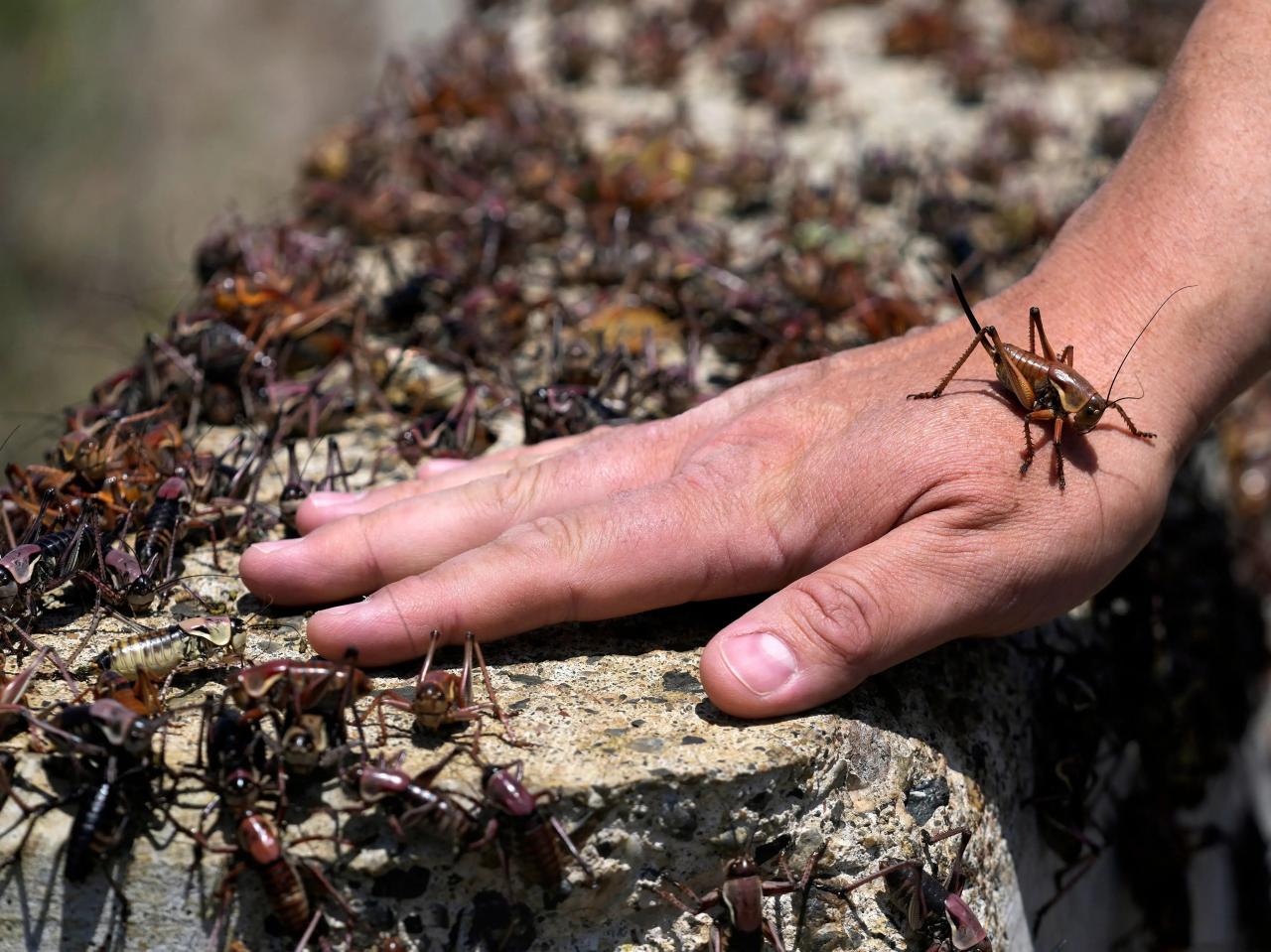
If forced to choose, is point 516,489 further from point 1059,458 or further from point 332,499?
point 1059,458

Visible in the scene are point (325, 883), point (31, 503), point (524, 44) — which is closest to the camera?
point (325, 883)

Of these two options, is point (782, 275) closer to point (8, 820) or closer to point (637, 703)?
point (637, 703)

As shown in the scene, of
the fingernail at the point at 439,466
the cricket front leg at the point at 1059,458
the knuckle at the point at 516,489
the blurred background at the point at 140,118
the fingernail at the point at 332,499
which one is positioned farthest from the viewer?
the blurred background at the point at 140,118

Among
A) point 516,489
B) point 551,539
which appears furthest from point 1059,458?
point 516,489

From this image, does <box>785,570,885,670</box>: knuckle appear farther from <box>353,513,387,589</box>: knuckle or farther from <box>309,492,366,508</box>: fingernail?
<box>309,492,366,508</box>: fingernail

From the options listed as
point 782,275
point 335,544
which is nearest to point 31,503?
point 335,544

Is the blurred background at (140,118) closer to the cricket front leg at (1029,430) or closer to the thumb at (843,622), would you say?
the cricket front leg at (1029,430)

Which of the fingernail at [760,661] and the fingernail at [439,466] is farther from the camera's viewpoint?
the fingernail at [439,466]

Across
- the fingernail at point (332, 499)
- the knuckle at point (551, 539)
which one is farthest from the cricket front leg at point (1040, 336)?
the fingernail at point (332, 499)
